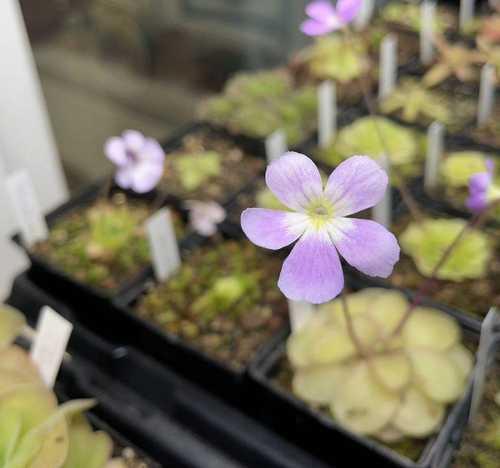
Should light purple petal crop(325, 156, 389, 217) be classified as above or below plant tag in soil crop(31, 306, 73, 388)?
above

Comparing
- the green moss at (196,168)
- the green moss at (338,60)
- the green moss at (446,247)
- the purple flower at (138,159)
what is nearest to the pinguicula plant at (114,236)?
the purple flower at (138,159)

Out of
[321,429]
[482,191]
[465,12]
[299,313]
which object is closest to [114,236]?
[299,313]

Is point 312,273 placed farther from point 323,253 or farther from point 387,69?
point 387,69

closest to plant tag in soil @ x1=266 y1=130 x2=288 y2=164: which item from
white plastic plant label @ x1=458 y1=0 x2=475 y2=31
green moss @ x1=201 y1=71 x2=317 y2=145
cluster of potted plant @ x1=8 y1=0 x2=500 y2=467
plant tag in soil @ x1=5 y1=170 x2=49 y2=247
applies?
cluster of potted plant @ x1=8 y1=0 x2=500 y2=467

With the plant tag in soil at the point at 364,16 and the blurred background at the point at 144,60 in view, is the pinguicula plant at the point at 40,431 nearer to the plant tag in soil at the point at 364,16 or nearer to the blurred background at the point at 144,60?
the blurred background at the point at 144,60

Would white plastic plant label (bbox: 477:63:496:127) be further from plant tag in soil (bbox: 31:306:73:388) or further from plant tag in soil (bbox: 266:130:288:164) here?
plant tag in soil (bbox: 31:306:73:388)

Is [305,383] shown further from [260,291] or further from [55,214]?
[55,214]
